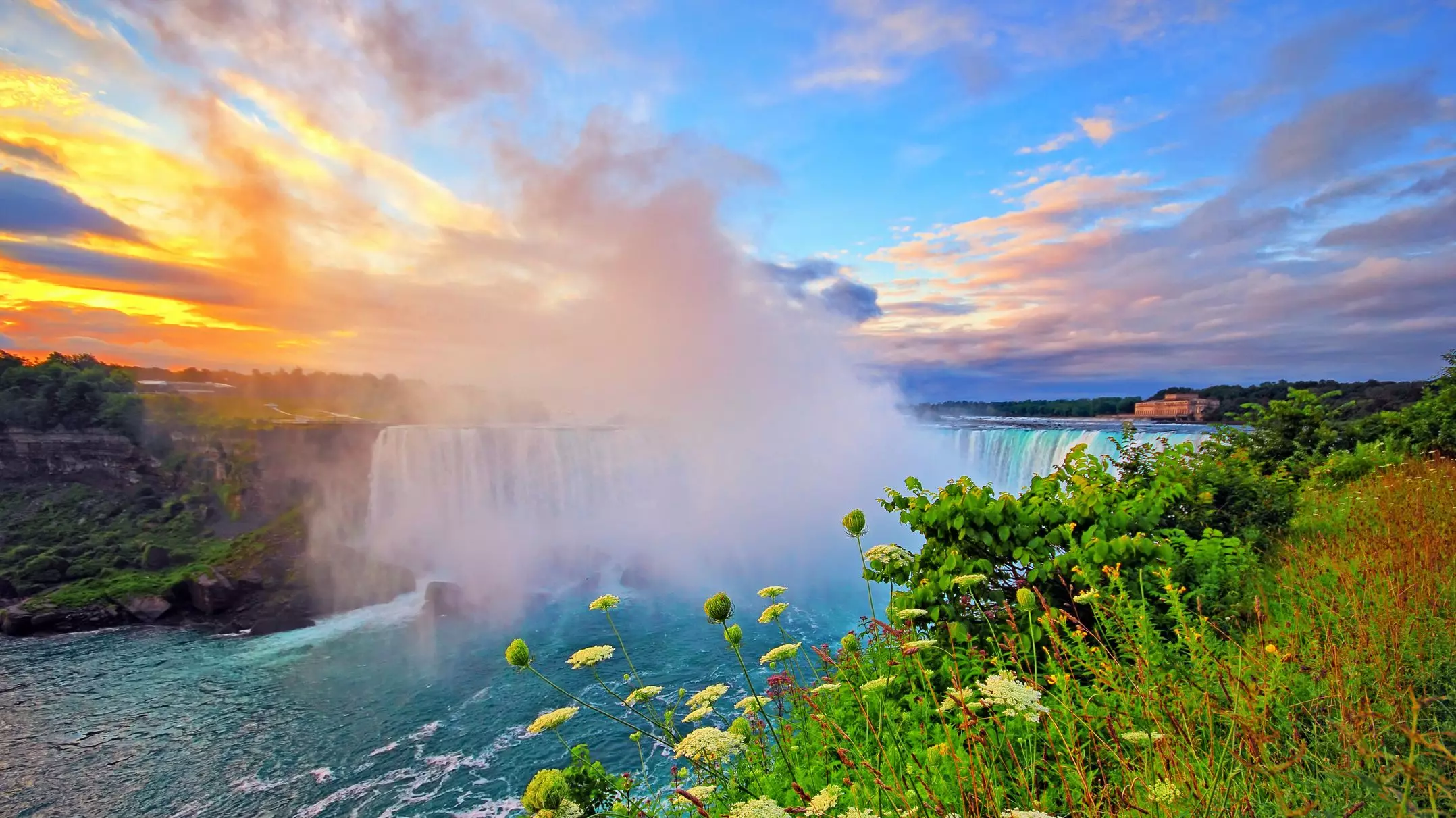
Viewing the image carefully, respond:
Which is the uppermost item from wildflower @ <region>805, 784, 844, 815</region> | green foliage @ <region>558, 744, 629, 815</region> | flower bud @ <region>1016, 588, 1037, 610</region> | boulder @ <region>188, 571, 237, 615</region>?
flower bud @ <region>1016, 588, 1037, 610</region>

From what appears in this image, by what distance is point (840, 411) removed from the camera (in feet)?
122

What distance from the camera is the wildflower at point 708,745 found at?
77.8 inches

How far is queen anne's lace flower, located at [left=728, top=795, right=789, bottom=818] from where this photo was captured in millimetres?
1538

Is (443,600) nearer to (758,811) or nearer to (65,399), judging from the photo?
(758,811)

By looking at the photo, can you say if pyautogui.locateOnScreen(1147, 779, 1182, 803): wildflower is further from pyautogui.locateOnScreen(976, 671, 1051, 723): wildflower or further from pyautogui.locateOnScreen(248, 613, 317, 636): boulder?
pyautogui.locateOnScreen(248, 613, 317, 636): boulder

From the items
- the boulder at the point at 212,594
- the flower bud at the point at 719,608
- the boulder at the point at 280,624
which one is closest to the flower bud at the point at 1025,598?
the flower bud at the point at 719,608

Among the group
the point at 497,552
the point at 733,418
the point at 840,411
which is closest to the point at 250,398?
the point at 497,552

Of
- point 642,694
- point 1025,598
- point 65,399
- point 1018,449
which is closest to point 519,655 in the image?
point 642,694

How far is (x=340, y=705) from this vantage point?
577 inches

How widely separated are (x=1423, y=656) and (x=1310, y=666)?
3.37 feet

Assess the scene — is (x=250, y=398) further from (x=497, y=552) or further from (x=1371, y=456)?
(x=1371, y=456)

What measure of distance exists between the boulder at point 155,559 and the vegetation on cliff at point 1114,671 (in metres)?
35.7

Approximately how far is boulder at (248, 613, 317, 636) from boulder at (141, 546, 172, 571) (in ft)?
35.6

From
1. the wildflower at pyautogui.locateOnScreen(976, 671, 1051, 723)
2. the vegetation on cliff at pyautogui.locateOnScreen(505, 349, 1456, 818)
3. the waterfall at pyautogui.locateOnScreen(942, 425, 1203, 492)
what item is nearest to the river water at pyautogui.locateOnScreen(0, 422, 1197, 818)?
the waterfall at pyautogui.locateOnScreen(942, 425, 1203, 492)
